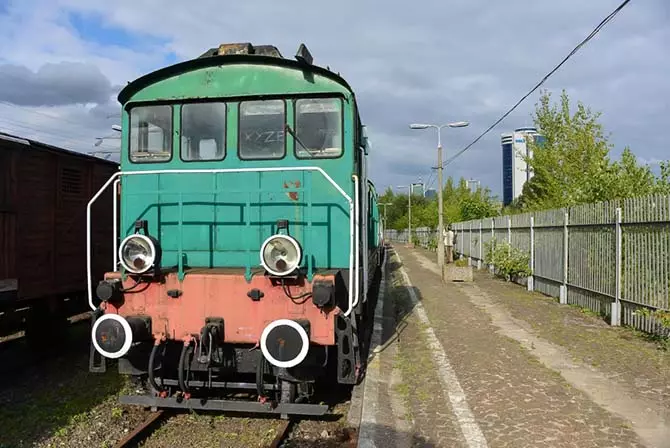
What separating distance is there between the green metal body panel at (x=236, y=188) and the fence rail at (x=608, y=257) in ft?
17.9

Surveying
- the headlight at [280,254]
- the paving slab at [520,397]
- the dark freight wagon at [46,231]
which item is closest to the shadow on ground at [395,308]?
the paving slab at [520,397]

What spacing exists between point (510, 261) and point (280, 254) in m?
12.8

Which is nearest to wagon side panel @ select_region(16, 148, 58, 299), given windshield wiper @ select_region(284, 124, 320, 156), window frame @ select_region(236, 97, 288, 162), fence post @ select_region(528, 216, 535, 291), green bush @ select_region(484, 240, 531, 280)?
window frame @ select_region(236, 97, 288, 162)

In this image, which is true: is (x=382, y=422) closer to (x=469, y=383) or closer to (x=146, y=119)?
(x=469, y=383)

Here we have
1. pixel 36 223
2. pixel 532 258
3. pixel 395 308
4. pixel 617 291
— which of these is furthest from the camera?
pixel 532 258

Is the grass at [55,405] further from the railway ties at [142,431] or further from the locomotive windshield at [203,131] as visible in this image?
the locomotive windshield at [203,131]

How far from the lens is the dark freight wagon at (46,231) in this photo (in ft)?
22.6

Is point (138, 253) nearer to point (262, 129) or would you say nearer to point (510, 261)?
point (262, 129)

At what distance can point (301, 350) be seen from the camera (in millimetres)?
4551

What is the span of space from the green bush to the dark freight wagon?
442 inches

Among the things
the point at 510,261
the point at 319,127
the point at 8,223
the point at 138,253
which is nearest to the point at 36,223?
the point at 8,223

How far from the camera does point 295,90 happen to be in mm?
5523

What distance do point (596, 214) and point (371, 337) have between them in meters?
5.37

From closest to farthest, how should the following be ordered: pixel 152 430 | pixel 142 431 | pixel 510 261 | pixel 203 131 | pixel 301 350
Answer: pixel 301 350 < pixel 142 431 < pixel 152 430 < pixel 203 131 < pixel 510 261
